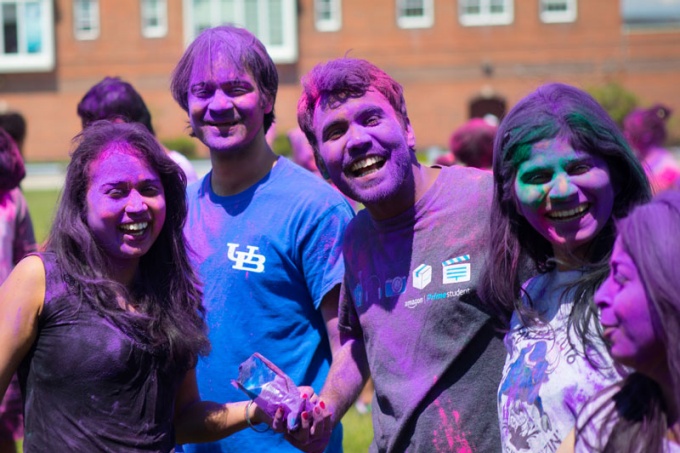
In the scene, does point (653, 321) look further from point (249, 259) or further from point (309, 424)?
point (249, 259)

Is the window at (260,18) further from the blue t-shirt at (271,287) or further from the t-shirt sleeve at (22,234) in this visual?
the blue t-shirt at (271,287)

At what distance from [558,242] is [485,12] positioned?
130 ft

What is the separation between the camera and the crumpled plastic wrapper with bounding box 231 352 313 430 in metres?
3.37

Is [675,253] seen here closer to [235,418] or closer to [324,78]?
[324,78]

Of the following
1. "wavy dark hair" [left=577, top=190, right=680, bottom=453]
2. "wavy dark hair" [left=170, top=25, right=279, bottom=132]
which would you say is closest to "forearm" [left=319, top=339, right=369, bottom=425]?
"wavy dark hair" [left=170, top=25, right=279, bottom=132]

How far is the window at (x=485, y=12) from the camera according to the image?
41.0 meters

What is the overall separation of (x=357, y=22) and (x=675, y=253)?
39.9m

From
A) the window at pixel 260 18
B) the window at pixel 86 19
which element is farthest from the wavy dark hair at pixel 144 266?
the window at pixel 86 19

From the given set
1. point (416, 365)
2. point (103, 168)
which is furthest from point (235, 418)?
point (103, 168)

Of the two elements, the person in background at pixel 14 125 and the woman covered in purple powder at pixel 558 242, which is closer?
the woman covered in purple powder at pixel 558 242

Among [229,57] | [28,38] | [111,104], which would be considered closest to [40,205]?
[111,104]

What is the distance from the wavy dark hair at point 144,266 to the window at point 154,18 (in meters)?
39.7

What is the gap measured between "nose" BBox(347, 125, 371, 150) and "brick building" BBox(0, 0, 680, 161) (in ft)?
120

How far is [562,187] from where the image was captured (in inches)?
111
